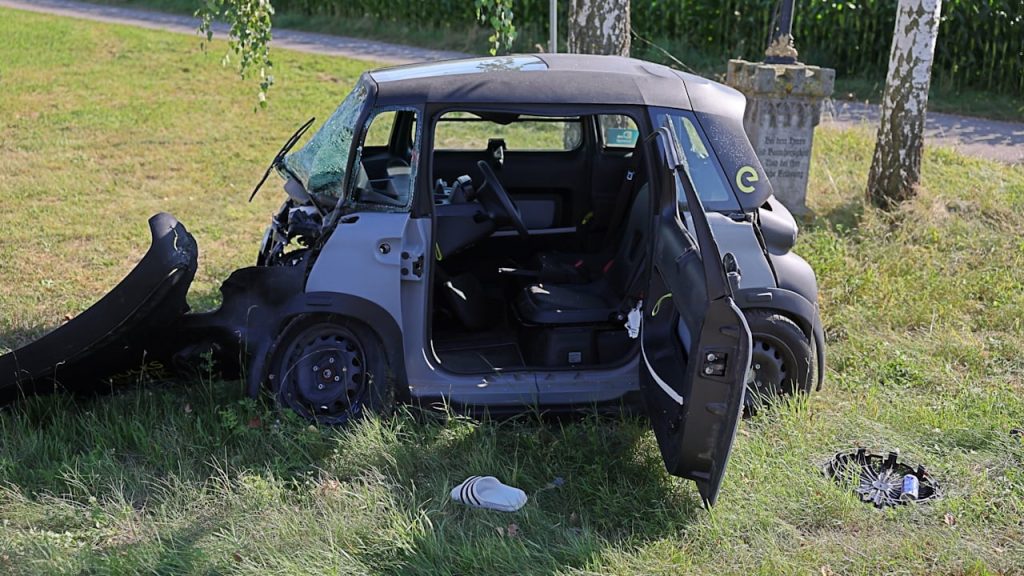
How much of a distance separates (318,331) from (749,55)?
1187cm

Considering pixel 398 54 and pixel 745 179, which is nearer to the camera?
pixel 745 179

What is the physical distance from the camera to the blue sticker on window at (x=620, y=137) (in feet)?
19.8

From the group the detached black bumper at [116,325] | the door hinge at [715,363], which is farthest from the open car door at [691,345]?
the detached black bumper at [116,325]

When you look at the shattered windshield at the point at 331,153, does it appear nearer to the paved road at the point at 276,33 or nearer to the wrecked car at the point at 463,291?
the wrecked car at the point at 463,291

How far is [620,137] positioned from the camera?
621 cm

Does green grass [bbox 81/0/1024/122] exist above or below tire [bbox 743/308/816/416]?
above

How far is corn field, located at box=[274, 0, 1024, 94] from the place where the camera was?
1356 centimetres

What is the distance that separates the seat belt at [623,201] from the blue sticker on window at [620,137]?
176 millimetres

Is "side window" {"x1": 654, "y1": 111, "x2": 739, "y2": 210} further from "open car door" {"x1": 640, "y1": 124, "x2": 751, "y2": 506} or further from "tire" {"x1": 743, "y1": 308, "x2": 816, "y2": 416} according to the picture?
"tire" {"x1": 743, "y1": 308, "x2": 816, "y2": 416}

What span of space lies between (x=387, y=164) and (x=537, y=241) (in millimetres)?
1019

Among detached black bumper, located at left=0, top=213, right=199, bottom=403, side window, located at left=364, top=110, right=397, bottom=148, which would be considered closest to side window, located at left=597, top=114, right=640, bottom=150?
side window, located at left=364, top=110, right=397, bottom=148

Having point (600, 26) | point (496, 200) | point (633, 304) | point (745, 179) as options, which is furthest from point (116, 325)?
point (600, 26)

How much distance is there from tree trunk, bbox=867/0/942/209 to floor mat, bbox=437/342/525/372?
4.51 m

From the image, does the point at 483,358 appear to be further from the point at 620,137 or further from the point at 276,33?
the point at 276,33
